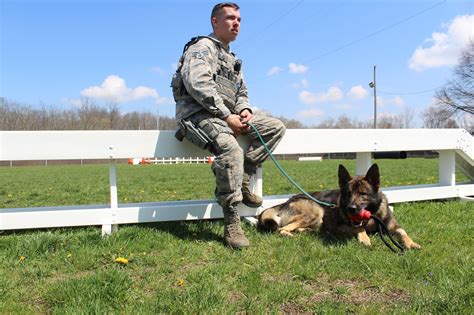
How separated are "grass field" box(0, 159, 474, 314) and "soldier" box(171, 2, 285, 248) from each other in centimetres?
50

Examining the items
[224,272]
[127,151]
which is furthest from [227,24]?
[224,272]

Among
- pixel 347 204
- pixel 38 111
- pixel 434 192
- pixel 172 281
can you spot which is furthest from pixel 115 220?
pixel 38 111

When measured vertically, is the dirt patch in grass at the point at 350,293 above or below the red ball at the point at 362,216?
below

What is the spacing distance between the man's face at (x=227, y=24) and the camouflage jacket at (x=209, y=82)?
108 millimetres

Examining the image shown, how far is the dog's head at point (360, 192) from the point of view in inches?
158

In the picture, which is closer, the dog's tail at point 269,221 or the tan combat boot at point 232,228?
the tan combat boot at point 232,228

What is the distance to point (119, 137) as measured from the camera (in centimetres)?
425

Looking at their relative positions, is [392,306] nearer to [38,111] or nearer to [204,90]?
[204,90]

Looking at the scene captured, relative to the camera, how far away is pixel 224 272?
3068 millimetres

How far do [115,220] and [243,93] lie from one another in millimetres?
1991

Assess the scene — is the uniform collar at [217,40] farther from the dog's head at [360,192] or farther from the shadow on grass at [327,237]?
the shadow on grass at [327,237]

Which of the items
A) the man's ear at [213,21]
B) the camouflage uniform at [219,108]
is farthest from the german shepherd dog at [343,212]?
the man's ear at [213,21]

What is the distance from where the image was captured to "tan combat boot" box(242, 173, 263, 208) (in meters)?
4.46

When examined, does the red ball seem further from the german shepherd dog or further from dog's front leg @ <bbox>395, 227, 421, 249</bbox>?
dog's front leg @ <bbox>395, 227, 421, 249</bbox>
